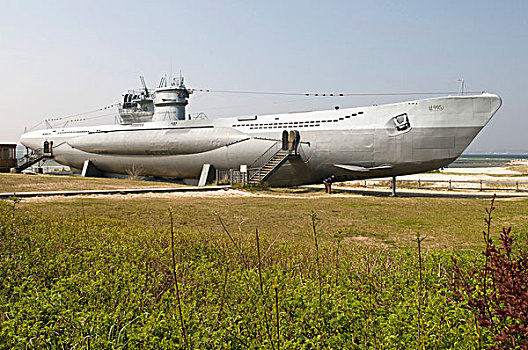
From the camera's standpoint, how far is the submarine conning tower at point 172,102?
34125 millimetres

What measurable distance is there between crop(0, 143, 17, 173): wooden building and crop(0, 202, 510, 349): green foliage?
122 feet

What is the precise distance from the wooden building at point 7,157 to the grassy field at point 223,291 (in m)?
35.2

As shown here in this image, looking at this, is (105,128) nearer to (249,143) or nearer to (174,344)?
(249,143)

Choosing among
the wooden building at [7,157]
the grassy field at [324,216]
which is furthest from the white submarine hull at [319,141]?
the wooden building at [7,157]

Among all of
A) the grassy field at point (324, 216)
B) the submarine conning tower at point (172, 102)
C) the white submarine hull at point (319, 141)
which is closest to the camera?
the grassy field at point (324, 216)

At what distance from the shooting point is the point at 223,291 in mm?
5301

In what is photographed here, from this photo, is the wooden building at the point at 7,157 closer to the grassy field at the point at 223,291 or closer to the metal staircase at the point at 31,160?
the metal staircase at the point at 31,160

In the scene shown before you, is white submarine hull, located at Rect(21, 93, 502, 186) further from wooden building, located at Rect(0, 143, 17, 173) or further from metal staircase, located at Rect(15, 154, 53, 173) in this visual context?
wooden building, located at Rect(0, 143, 17, 173)

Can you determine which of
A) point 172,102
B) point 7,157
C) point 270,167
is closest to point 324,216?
point 270,167

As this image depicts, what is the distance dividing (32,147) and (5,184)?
23.0m

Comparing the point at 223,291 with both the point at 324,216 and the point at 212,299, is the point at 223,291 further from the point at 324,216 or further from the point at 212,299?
the point at 324,216

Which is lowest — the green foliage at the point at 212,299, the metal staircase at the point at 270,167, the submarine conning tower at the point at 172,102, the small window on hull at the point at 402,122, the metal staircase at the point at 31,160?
the green foliage at the point at 212,299

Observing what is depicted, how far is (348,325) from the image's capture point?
4.49m

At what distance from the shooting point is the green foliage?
3971mm
